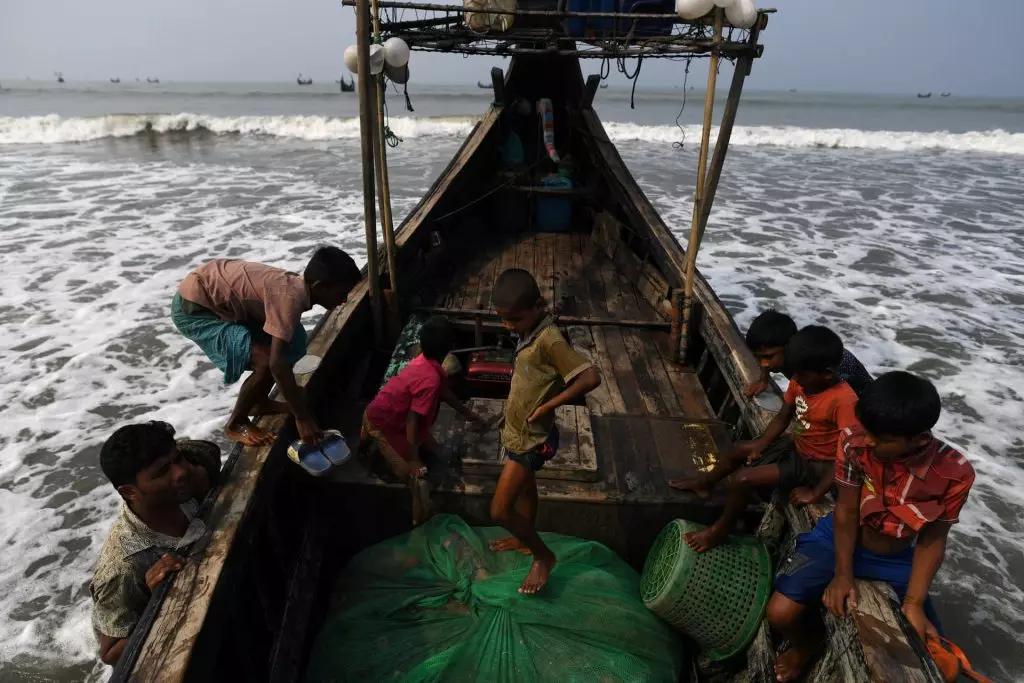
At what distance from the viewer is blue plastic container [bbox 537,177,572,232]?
7145mm

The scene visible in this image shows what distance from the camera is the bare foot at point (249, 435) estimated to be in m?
2.49

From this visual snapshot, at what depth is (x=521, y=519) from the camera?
2408 millimetres

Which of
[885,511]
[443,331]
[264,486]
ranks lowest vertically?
[264,486]

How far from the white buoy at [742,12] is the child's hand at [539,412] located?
278cm

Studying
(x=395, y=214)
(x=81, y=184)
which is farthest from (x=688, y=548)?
(x=81, y=184)

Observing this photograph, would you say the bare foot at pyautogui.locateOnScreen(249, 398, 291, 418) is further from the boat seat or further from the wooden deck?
the boat seat

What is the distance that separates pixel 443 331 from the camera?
8.80 ft

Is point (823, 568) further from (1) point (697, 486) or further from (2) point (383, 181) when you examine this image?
(2) point (383, 181)

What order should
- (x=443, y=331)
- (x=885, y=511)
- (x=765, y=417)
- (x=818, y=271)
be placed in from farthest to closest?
(x=818, y=271) → (x=765, y=417) → (x=443, y=331) → (x=885, y=511)

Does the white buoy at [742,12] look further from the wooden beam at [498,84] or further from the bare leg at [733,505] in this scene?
the wooden beam at [498,84]

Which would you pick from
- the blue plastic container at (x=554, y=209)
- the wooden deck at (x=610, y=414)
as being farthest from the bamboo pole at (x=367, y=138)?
the blue plastic container at (x=554, y=209)

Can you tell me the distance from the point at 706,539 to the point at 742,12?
10.1 feet

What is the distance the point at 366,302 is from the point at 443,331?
5.66ft

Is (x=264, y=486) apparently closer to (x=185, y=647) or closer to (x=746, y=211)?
(x=185, y=647)
